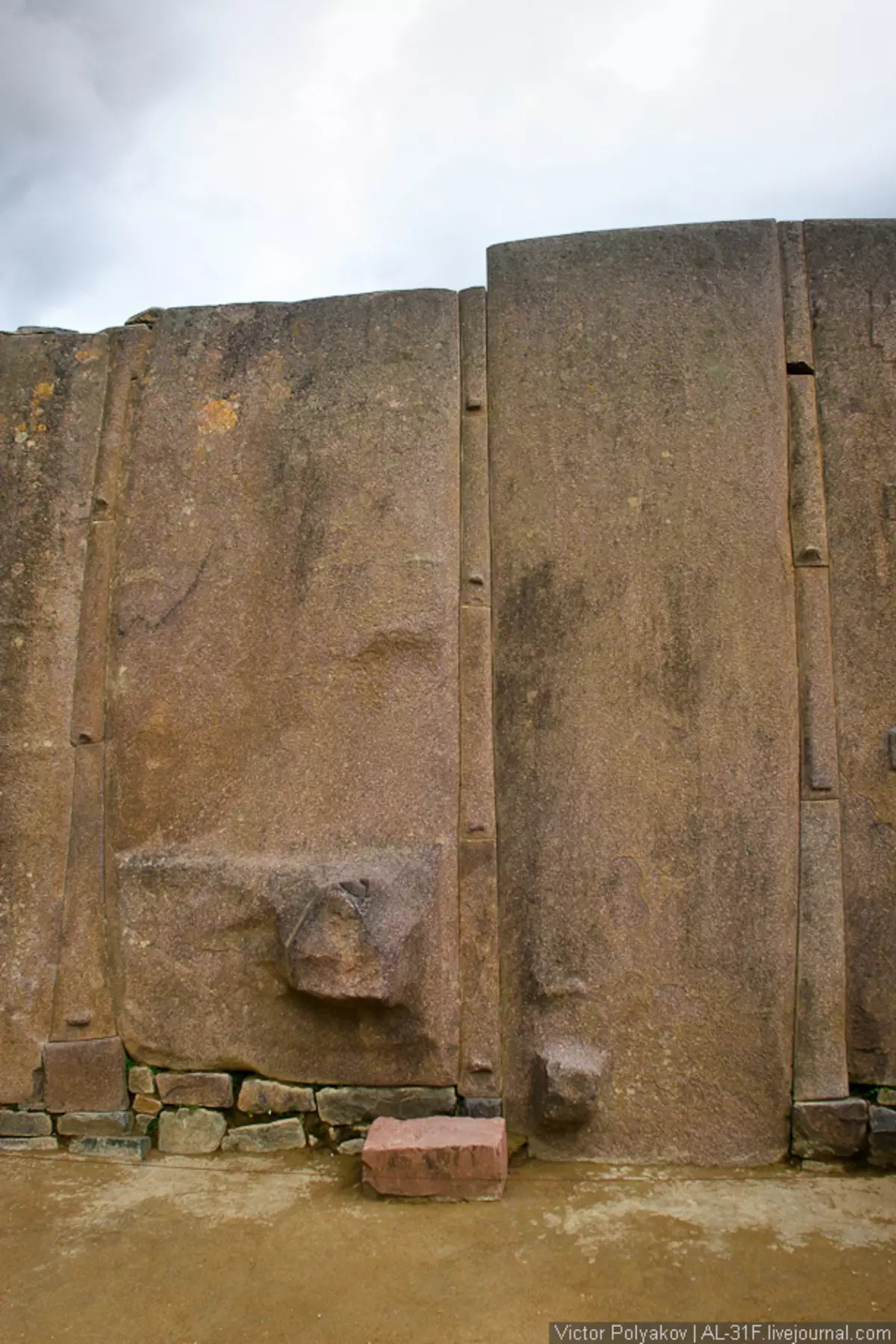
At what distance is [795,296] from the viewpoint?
144 inches

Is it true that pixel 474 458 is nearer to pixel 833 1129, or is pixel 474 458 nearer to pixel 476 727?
pixel 476 727

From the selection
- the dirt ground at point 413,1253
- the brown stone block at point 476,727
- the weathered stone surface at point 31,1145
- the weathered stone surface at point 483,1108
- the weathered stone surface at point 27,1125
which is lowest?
the dirt ground at point 413,1253

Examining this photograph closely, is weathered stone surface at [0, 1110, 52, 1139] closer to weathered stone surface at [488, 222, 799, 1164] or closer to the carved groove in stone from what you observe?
the carved groove in stone

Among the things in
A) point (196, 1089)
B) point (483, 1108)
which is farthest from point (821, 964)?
point (196, 1089)

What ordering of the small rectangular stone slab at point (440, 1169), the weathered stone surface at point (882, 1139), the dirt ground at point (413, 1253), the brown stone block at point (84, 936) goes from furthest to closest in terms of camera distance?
the brown stone block at point (84, 936)
the weathered stone surface at point (882, 1139)
the small rectangular stone slab at point (440, 1169)
the dirt ground at point (413, 1253)

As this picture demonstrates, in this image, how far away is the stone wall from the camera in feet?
10.8

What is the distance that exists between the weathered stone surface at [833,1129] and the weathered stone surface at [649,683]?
8 cm

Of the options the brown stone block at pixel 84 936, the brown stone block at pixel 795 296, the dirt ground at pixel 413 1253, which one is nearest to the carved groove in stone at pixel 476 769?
the dirt ground at pixel 413 1253

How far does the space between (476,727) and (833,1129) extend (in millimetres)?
1646

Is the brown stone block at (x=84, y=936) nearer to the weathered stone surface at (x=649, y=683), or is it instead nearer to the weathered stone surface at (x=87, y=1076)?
the weathered stone surface at (x=87, y=1076)

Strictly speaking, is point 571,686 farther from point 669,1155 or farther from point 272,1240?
point 272,1240

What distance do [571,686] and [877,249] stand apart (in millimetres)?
1866

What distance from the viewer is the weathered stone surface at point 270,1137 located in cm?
337

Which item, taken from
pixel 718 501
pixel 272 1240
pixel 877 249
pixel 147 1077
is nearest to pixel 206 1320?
pixel 272 1240
